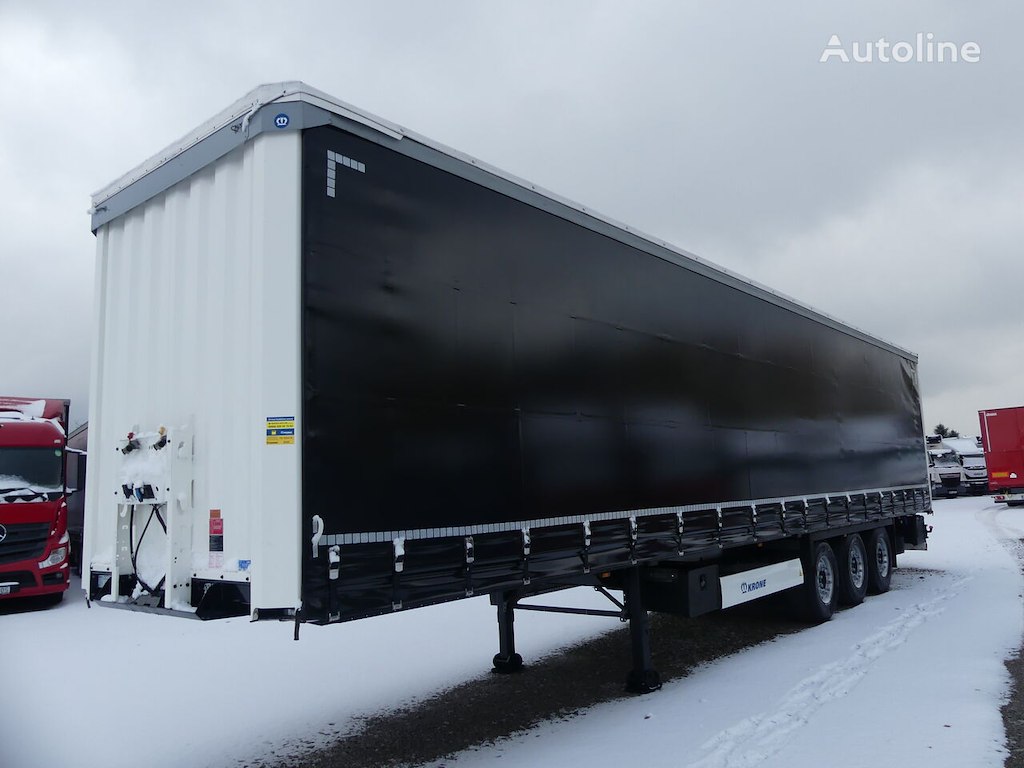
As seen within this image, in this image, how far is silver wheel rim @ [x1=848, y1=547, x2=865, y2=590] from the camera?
1122 cm

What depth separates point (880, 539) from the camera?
12.3 metres

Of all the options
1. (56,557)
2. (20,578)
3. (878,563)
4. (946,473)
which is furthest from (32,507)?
(946,473)

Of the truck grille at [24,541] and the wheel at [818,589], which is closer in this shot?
the wheel at [818,589]

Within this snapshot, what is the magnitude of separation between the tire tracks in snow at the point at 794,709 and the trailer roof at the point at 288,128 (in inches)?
168

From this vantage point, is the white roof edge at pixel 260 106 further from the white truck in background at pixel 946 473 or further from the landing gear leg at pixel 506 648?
the white truck in background at pixel 946 473

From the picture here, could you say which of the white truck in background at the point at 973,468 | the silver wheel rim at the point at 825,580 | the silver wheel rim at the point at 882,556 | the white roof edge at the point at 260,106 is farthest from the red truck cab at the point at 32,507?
the white truck in background at the point at 973,468

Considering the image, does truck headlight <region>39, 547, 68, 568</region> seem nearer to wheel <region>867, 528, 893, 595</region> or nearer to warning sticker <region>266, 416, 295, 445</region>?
warning sticker <region>266, 416, 295, 445</region>

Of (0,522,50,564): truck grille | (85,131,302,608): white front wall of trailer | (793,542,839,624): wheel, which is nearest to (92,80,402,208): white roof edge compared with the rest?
(85,131,302,608): white front wall of trailer

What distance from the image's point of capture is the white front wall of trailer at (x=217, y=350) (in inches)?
166

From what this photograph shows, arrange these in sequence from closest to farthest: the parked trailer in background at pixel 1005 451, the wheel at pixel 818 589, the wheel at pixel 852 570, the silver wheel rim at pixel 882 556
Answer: the wheel at pixel 818 589 < the wheel at pixel 852 570 < the silver wheel rim at pixel 882 556 < the parked trailer in background at pixel 1005 451

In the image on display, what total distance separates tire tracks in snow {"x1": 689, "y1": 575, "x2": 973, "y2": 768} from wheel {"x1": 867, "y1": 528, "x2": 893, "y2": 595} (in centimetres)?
261

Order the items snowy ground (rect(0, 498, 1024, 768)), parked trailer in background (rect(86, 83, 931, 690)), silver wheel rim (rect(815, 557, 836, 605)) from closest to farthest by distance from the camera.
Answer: parked trailer in background (rect(86, 83, 931, 690)) < snowy ground (rect(0, 498, 1024, 768)) < silver wheel rim (rect(815, 557, 836, 605))

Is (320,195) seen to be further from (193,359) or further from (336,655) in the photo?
(336,655)

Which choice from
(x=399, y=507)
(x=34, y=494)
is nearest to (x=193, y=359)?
(x=399, y=507)
